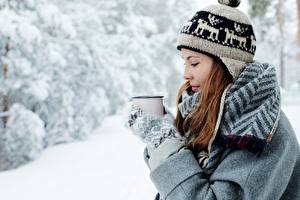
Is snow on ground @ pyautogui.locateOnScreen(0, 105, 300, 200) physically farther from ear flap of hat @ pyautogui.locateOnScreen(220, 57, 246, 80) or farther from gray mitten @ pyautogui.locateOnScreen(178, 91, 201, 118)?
ear flap of hat @ pyautogui.locateOnScreen(220, 57, 246, 80)

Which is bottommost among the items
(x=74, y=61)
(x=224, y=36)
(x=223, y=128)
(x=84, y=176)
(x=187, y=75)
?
(x=84, y=176)

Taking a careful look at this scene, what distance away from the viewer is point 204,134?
155 cm

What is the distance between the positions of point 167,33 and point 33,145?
19647mm

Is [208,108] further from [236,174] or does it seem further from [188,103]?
[236,174]

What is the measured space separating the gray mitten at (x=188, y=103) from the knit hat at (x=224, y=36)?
17 cm

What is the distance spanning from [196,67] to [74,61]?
1379 cm

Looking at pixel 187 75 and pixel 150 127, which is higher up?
pixel 187 75

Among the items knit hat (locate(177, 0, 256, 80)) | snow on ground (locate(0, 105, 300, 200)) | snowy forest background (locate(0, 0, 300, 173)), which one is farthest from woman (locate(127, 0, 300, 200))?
snow on ground (locate(0, 105, 300, 200))

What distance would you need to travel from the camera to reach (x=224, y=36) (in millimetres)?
1569

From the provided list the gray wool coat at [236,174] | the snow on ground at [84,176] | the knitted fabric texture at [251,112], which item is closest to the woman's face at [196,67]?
the knitted fabric texture at [251,112]

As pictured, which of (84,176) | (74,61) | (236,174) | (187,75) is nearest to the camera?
(236,174)

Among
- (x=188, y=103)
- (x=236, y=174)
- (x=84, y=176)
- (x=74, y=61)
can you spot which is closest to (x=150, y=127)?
(x=188, y=103)

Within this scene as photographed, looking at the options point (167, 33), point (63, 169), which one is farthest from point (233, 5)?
point (167, 33)

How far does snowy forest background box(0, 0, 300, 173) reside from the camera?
1002 centimetres
